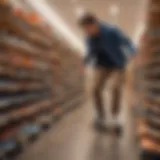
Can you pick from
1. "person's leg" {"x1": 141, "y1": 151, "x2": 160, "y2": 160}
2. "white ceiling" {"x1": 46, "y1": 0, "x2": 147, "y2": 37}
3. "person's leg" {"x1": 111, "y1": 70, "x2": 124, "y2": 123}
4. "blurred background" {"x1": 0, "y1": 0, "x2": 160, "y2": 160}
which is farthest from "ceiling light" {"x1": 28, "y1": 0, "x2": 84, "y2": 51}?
"person's leg" {"x1": 141, "y1": 151, "x2": 160, "y2": 160}

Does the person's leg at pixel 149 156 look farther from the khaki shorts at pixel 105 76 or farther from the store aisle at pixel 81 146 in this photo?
the khaki shorts at pixel 105 76

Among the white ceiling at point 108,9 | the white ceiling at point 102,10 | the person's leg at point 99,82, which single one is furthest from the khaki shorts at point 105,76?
the white ceiling at point 108,9

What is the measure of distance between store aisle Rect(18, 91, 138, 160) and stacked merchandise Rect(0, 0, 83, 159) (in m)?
0.17

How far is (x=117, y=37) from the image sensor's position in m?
3.85

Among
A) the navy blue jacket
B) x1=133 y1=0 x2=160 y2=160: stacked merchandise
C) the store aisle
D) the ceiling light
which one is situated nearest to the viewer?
x1=133 y1=0 x2=160 y2=160: stacked merchandise

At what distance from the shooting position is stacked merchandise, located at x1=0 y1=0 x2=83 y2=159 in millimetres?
3062

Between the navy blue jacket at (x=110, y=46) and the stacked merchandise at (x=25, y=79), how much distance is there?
784mm

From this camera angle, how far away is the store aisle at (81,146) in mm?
2777

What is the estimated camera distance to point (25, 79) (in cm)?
393

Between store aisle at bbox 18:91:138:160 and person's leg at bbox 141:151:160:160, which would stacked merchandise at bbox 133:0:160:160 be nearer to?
person's leg at bbox 141:151:160:160

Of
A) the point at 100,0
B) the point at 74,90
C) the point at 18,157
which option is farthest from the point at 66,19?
the point at 18,157

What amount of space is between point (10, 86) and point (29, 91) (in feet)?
2.77

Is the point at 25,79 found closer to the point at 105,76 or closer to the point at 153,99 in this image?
the point at 105,76

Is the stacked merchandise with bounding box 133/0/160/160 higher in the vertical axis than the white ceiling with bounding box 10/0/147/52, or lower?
lower
